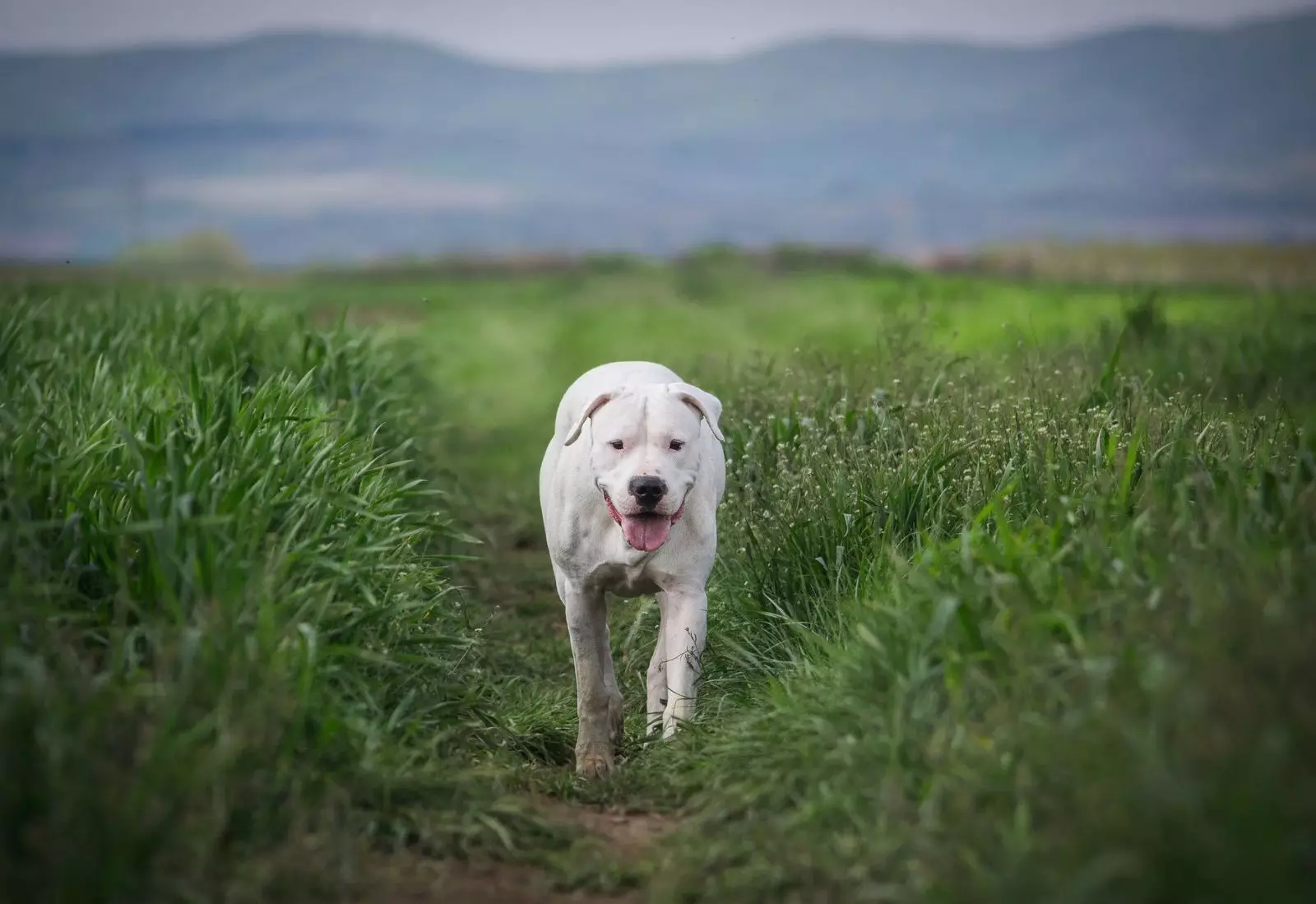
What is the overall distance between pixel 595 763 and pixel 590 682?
326 mm

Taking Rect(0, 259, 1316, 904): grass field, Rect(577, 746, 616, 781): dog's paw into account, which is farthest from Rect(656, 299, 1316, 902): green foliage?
Rect(577, 746, 616, 781): dog's paw

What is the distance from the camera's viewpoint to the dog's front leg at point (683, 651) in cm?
554

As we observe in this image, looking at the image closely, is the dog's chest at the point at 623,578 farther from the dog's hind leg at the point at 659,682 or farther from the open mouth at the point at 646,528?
the open mouth at the point at 646,528

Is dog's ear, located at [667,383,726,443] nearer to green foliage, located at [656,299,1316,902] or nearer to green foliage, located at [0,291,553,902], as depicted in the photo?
green foliage, located at [656,299,1316,902]

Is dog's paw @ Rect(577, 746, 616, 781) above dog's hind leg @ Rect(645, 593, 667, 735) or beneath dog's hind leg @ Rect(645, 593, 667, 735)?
beneath

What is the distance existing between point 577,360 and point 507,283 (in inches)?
443

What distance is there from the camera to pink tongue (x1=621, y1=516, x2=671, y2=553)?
5.26m

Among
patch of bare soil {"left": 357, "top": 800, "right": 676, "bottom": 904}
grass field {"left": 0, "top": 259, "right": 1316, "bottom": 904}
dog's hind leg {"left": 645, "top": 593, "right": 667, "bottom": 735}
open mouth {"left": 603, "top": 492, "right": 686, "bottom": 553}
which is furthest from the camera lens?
dog's hind leg {"left": 645, "top": 593, "right": 667, "bottom": 735}

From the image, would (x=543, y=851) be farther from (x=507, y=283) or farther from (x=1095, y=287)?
(x=507, y=283)

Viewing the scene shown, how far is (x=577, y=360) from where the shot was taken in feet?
57.8

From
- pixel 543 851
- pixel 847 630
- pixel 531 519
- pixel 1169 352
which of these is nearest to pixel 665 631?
pixel 847 630

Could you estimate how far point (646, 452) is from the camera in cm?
524

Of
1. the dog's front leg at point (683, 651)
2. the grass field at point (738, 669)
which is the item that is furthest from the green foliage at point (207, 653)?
the dog's front leg at point (683, 651)

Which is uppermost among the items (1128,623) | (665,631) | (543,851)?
(1128,623)
